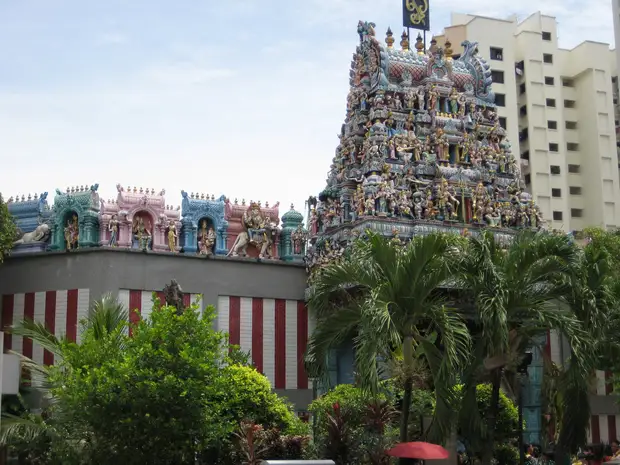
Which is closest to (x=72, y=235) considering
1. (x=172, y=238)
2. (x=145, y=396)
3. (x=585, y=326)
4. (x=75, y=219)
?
(x=75, y=219)

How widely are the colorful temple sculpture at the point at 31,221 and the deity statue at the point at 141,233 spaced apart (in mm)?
3565

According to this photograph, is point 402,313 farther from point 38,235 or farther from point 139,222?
point 38,235

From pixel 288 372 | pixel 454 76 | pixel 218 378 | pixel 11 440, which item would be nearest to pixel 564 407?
pixel 218 378

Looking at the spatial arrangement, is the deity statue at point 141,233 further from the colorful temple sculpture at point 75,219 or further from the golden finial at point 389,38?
the golden finial at point 389,38

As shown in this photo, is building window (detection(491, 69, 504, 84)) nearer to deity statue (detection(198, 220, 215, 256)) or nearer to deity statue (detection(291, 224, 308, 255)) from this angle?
deity statue (detection(291, 224, 308, 255))

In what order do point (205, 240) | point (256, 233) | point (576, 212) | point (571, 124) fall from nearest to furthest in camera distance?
point (205, 240) → point (256, 233) → point (576, 212) → point (571, 124)

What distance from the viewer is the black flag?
4697 cm

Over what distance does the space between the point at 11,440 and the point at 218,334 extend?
19.3ft

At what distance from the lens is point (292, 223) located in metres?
43.0

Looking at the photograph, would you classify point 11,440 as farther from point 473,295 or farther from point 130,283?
point 130,283

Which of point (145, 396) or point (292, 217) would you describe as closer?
point (145, 396)

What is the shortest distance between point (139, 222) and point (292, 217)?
6557 millimetres

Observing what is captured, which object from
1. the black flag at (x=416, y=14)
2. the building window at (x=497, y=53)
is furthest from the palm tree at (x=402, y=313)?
the building window at (x=497, y=53)

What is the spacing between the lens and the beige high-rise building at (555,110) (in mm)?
69562
